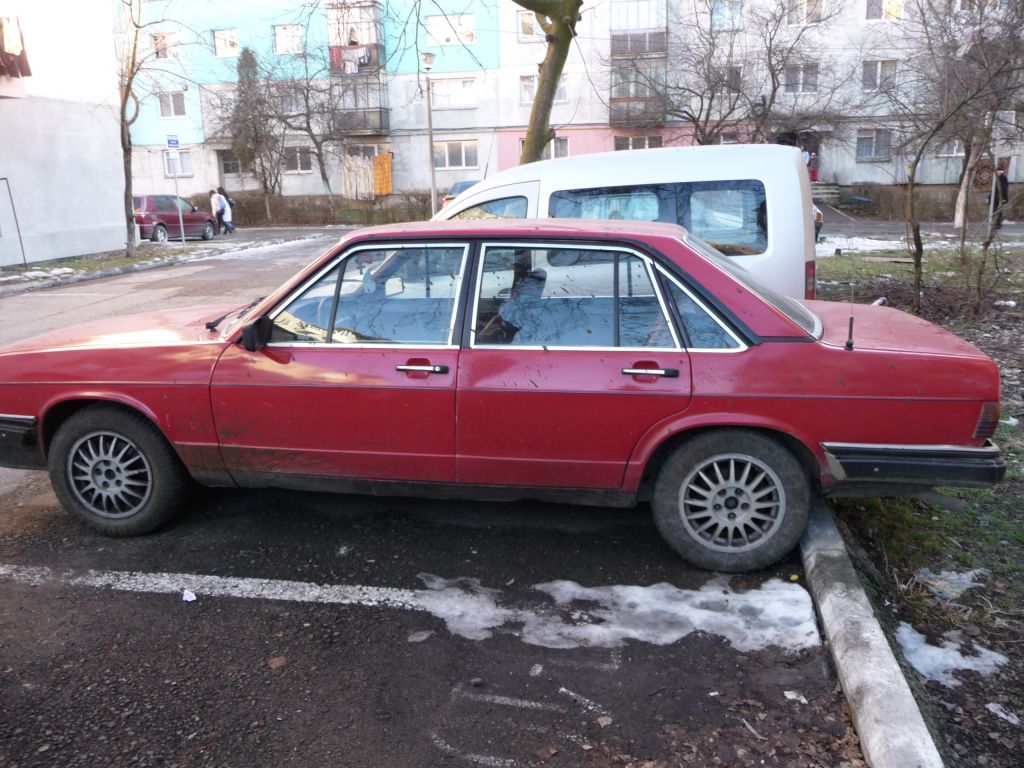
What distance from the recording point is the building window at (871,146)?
3928 cm

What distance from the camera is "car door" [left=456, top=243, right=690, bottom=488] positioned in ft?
13.5

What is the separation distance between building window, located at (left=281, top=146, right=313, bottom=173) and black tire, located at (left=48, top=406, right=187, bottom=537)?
1678 inches

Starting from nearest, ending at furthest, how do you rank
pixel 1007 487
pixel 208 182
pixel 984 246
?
pixel 1007 487 < pixel 984 246 < pixel 208 182

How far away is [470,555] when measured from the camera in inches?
176

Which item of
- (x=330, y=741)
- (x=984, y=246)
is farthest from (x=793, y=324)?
(x=984, y=246)

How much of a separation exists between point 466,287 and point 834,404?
72.5 inches

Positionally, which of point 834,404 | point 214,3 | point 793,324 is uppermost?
point 214,3

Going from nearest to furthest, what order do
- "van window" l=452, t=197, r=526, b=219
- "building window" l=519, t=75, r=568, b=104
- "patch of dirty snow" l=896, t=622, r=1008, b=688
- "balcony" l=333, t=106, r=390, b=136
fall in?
"patch of dirty snow" l=896, t=622, r=1008, b=688, "van window" l=452, t=197, r=526, b=219, "building window" l=519, t=75, r=568, b=104, "balcony" l=333, t=106, r=390, b=136

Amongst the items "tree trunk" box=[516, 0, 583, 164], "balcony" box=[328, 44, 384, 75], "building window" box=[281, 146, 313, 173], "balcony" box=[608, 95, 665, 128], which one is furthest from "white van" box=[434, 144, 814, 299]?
"building window" box=[281, 146, 313, 173]

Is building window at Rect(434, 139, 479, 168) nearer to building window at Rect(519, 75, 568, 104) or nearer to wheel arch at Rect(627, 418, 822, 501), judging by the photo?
building window at Rect(519, 75, 568, 104)

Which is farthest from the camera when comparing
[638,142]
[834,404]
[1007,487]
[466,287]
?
[638,142]

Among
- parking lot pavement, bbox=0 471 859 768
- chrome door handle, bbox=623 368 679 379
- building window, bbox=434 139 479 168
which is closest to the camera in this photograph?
parking lot pavement, bbox=0 471 859 768

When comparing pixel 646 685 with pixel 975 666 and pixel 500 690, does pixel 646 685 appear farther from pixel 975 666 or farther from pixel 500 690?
pixel 975 666

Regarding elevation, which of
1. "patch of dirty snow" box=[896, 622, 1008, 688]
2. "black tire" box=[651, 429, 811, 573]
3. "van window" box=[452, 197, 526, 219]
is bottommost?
"patch of dirty snow" box=[896, 622, 1008, 688]
